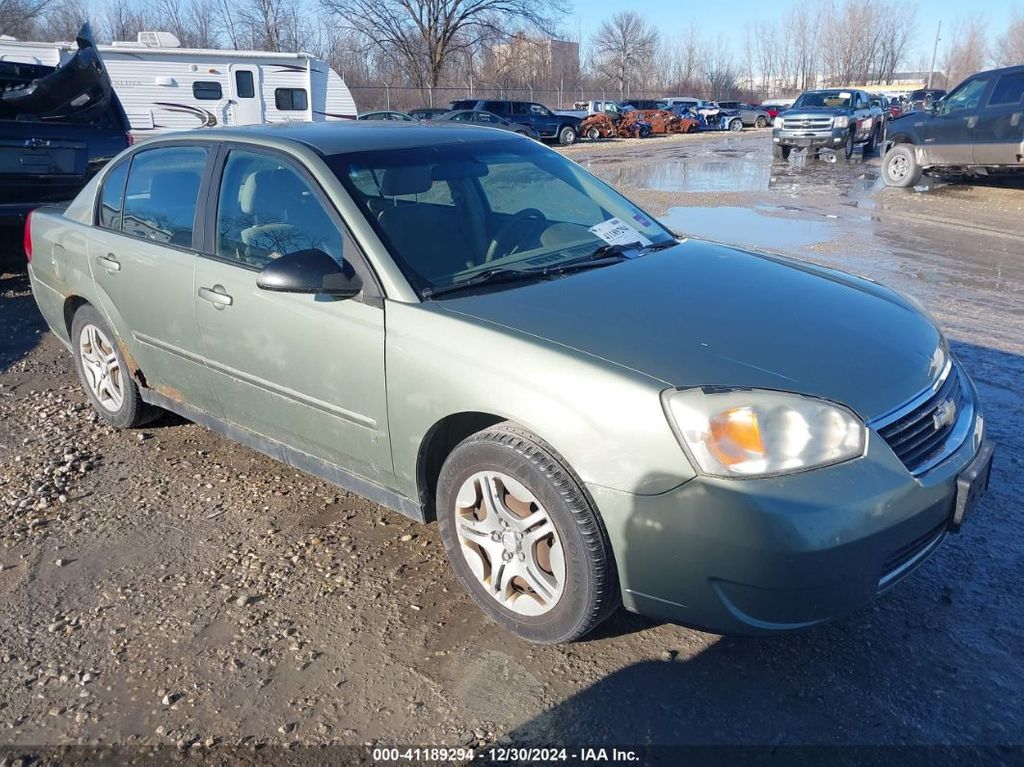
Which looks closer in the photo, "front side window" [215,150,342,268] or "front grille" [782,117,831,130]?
"front side window" [215,150,342,268]

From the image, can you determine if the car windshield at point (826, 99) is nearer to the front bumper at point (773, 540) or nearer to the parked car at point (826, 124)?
the parked car at point (826, 124)

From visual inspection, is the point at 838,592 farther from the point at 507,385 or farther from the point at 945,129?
the point at 945,129

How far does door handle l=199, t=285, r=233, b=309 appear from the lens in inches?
134

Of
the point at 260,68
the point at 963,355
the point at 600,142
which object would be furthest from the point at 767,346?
the point at 600,142

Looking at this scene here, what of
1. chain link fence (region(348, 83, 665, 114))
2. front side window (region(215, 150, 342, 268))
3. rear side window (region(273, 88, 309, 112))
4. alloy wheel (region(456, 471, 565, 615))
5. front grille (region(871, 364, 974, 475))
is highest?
chain link fence (region(348, 83, 665, 114))

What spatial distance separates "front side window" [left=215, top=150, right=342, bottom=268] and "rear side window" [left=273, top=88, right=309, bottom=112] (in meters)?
18.2

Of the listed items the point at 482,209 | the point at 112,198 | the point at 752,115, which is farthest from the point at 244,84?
the point at 752,115

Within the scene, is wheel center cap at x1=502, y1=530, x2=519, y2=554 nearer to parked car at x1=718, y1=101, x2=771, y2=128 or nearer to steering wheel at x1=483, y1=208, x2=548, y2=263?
steering wheel at x1=483, y1=208, x2=548, y2=263

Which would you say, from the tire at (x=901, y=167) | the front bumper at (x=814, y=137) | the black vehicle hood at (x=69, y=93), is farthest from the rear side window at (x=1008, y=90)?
the black vehicle hood at (x=69, y=93)

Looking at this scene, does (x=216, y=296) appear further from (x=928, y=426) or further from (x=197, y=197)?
(x=928, y=426)

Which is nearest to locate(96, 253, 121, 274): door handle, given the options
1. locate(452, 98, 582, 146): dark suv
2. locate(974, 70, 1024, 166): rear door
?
locate(974, 70, 1024, 166): rear door

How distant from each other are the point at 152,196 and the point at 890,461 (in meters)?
3.55

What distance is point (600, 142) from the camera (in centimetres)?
3231

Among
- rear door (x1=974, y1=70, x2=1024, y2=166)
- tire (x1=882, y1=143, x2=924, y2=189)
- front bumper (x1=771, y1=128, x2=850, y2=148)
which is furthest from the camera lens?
front bumper (x1=771, y1=128, x2=850, y2=148)
